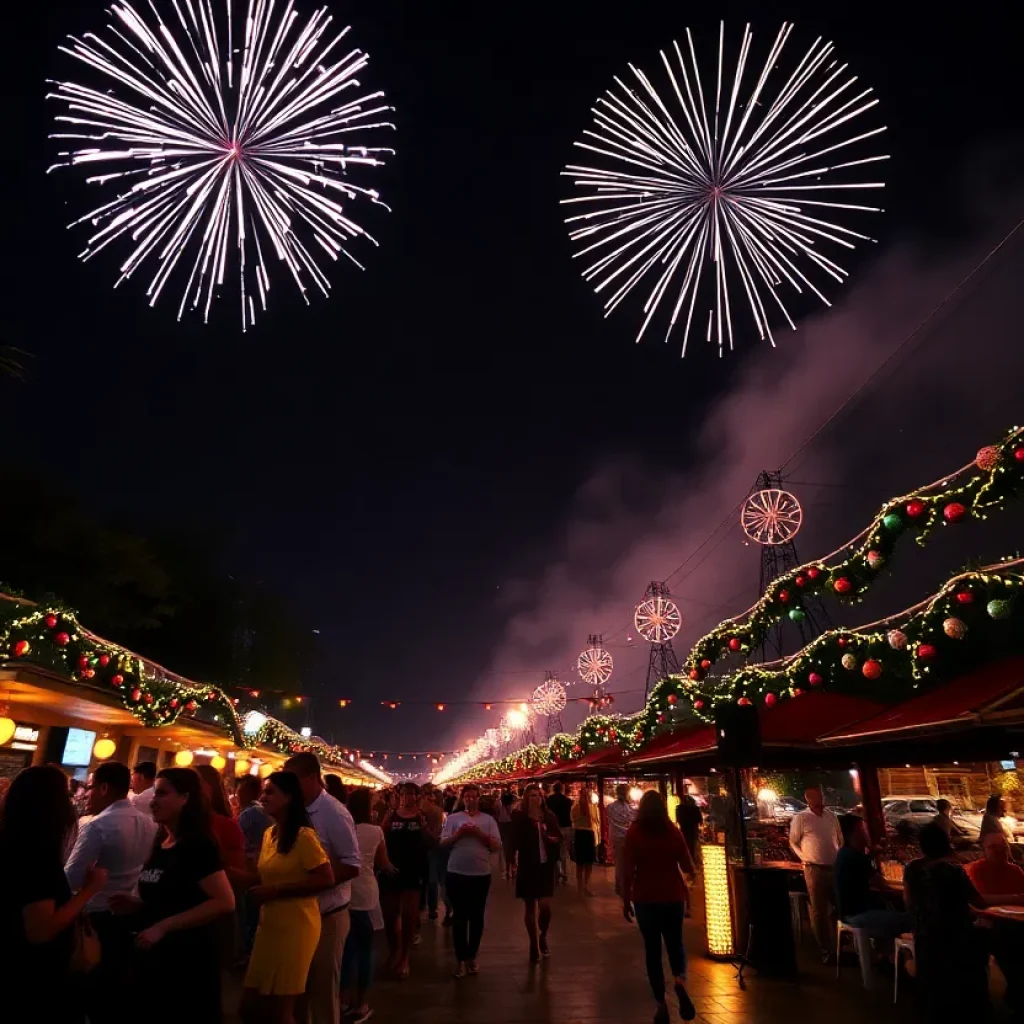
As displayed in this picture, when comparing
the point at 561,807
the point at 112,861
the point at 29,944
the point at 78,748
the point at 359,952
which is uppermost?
the point at 78,748

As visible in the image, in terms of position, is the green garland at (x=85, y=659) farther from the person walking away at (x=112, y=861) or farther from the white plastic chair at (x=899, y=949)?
the white plastic chair at (x=899, y=949)

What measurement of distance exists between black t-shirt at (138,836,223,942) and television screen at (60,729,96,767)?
15958 millimetres

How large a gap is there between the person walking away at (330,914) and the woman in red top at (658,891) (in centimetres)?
268

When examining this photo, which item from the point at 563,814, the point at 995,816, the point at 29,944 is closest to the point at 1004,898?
the point at 995,816

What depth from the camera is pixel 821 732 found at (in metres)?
10.5

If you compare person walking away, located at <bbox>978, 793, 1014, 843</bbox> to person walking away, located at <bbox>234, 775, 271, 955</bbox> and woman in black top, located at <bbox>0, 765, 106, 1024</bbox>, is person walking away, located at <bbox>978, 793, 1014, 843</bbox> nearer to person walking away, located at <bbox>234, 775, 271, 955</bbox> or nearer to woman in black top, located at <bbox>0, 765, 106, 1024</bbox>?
person walking away, located at <bbox>234, 775, 271, 955</bbox>

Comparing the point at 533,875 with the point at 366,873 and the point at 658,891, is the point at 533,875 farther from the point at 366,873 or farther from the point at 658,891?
the point at 366,873

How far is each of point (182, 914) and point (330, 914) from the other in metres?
1.38

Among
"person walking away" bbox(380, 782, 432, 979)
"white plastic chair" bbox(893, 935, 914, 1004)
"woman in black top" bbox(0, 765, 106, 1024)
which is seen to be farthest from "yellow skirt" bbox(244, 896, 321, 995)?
"white plastic chair" bbox(893, 935, 914, 1004)

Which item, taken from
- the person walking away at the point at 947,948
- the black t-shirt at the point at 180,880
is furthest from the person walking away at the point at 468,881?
the black t-shirt at the point at 180,880

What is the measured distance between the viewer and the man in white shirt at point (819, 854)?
8.58 metres

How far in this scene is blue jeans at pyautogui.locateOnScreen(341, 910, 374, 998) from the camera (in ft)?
19.5

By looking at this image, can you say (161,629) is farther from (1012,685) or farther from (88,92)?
(1012,685)

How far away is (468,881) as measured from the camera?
24.9 ft
